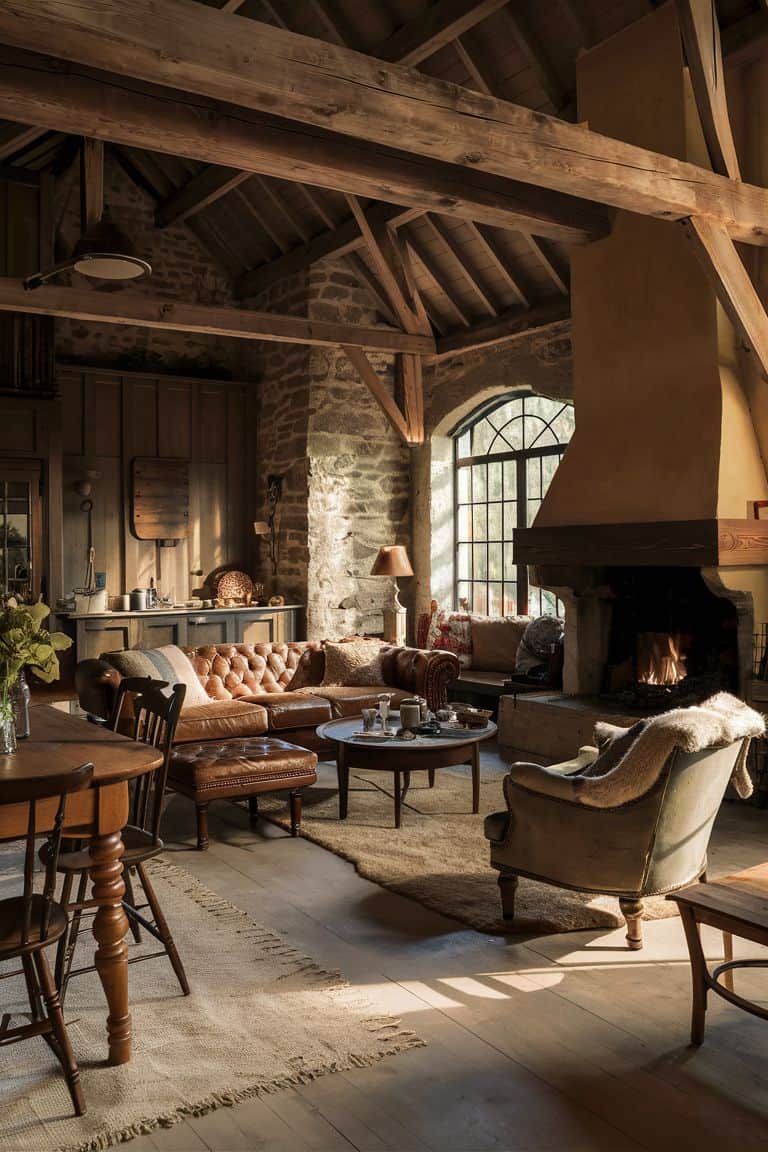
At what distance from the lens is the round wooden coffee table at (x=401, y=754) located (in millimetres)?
5043

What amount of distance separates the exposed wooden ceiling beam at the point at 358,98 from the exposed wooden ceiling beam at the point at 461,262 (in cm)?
373

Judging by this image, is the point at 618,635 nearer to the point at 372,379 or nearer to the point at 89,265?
the point at 372,379

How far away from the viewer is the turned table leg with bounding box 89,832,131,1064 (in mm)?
2783

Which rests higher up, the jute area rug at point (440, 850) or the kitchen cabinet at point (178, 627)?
the kitchen cabinet at point (178, 627)

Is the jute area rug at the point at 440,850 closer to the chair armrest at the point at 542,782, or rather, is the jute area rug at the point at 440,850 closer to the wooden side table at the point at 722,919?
the chair armrest at the point at 542,782

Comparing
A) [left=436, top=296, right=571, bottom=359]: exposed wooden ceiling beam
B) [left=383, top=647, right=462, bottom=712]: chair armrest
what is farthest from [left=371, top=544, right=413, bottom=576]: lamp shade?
[left=436, top=296, right=571, bottom=359]: exposed wooden ceiling beam

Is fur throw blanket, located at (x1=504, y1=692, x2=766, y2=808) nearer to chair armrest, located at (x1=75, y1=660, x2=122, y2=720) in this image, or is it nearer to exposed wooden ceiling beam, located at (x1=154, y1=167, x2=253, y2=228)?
chair armrest, located at (x1=75, y1=660, x2=122, y2=720)

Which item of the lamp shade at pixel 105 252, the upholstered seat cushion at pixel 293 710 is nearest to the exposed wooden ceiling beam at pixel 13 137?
the lamp shade at pixel 105 252

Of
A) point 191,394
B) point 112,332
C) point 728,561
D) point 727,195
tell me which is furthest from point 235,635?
point 727,195

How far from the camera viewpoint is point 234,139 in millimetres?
4664

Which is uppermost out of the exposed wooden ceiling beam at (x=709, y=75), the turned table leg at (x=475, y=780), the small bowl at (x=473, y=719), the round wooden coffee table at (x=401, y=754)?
the exposed wooden ceiling beam at (x=709, y=75)

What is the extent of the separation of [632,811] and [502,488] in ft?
19.8

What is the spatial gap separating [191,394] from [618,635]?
5451mm

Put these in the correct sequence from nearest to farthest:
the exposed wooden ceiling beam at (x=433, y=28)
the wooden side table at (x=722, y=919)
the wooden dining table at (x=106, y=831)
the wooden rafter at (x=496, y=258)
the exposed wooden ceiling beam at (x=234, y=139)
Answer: the wooden side table at (x=722, y=919), the wooden dining table at (x=106, y=831), the exposed wooden ceiling beam at (x=234, y=139), the exposed wooden ceiling beam at (x=433, y=28), the wooden rafter at (x=496, y=258)
